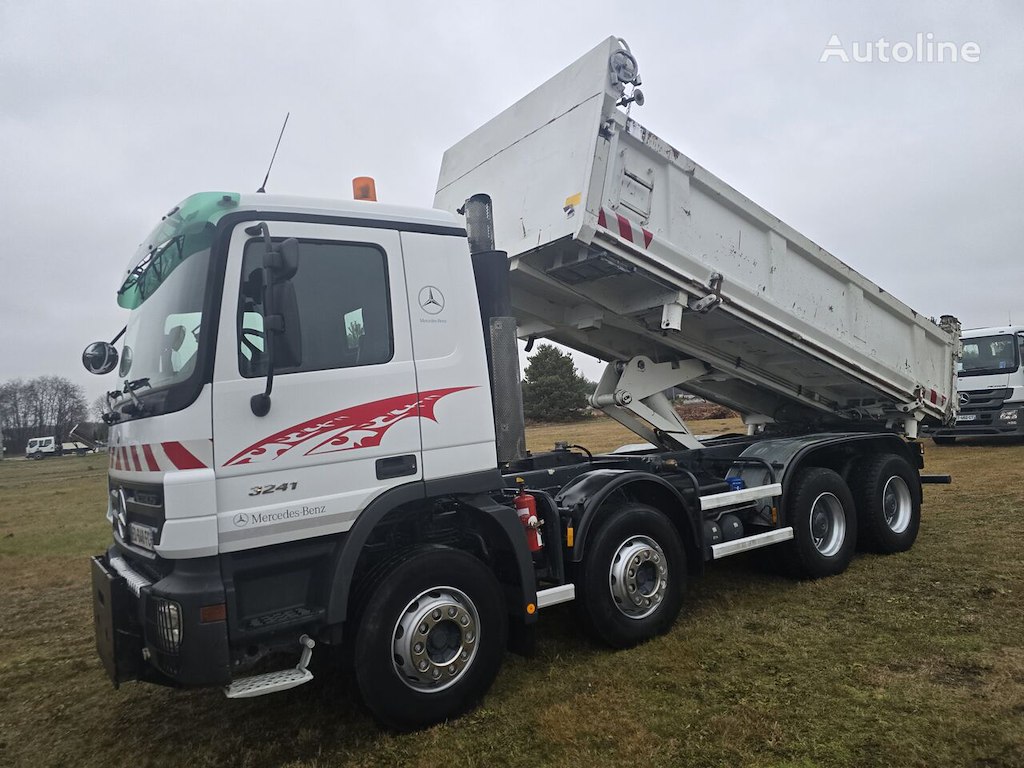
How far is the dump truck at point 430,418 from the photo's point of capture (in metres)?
3.17

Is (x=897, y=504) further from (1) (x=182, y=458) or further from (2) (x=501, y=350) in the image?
(1) (x=182, y=458)

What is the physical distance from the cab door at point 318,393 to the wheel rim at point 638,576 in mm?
1638

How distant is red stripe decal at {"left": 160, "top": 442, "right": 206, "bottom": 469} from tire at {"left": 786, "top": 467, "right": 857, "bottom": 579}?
465 centimetres

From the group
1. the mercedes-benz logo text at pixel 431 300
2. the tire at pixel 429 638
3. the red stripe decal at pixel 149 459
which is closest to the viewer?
the red stripe decal at pixel 149 459

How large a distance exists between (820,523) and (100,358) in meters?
5.73

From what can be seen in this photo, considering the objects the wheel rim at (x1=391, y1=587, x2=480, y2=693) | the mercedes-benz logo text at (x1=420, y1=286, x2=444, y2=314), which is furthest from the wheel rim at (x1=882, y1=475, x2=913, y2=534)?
the mercedes-benz logo text at (x1=420, y1=286, x2=444, y2=314)

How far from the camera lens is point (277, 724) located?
149 inches

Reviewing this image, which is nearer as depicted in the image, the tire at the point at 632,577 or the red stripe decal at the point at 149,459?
the red stripe decal at the point at 149,459

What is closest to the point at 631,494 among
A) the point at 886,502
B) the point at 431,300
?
the point at 431,300

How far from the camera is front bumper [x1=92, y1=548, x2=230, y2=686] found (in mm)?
3000

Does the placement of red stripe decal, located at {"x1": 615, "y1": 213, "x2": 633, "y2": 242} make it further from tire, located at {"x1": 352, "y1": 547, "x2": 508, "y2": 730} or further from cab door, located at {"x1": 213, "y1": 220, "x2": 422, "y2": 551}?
tire, located at {"x1": 352, "y1": 547, "x2": 508, "y2": 730}

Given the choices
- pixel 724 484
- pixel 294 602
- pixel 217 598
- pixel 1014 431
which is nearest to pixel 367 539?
pixel 294 602

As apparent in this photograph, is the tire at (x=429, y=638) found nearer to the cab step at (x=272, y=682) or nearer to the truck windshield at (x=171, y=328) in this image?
the cab step at (x=272, y=682)

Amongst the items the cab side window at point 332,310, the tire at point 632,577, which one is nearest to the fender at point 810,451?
the tire at point 632,577
